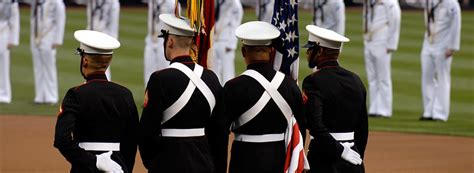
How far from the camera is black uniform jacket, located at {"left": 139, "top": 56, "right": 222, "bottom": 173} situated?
6594 millimetres

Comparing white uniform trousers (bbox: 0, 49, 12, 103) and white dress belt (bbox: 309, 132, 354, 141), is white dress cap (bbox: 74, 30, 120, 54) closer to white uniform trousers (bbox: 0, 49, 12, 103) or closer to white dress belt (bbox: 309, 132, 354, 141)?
white dress belt (bbox: 309, 132, 354, 141)

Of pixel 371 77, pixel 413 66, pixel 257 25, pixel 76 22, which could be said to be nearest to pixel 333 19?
pixel 371 77

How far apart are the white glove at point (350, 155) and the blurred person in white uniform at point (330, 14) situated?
9.20 m

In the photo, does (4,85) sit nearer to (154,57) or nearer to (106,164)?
(154,57)

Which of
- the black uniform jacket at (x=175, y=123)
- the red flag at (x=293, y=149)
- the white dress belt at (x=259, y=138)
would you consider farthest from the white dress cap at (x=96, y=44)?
the red flag at (x=293, y=149)

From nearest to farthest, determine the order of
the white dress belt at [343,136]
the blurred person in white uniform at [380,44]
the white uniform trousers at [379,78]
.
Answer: the white dress belt at [343,136]
the white uniform trousers at [379,78]
the blurred person in white uniform at [380,44]

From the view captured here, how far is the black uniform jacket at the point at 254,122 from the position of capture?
6.88 meters

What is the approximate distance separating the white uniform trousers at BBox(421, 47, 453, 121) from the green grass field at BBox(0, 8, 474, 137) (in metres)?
0.23

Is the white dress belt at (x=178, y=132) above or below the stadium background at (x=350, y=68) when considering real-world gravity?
above

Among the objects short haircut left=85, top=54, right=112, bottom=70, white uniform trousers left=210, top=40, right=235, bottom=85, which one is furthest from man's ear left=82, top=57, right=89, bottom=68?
white uniform trousers left=210, top=40, right=235, bottom=85

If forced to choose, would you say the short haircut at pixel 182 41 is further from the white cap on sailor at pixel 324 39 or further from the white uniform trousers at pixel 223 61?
the white uniform trousers at pixel 223 61

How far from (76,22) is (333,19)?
14753mm

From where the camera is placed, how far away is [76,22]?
30250mm

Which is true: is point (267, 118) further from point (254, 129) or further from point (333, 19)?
point (333, 19)
